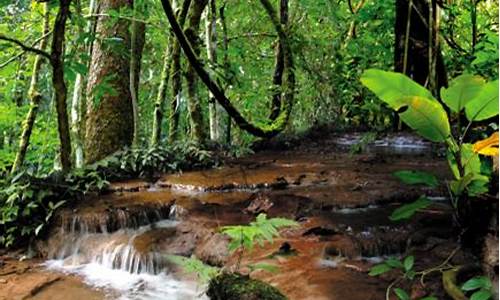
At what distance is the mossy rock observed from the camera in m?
2.67

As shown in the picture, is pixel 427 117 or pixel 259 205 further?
pixel 259 205

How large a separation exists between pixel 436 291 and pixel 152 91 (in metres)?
11.8

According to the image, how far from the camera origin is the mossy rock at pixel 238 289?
2666 mm

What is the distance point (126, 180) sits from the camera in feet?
23.5

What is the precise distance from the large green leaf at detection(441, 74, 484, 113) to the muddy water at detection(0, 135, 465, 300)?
1.15m

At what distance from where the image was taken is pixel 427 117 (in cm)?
241

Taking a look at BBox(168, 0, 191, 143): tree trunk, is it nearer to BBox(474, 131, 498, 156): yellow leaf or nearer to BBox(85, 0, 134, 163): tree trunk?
BBox(85, 0, 134, 163): tree trunk

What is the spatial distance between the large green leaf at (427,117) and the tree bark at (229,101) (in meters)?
2.54

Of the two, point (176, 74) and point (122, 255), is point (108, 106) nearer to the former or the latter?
point (176, 74)

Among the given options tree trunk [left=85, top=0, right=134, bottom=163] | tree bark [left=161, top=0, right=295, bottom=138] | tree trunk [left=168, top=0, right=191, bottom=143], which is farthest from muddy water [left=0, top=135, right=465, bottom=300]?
tree trunk [left=168, top=0, right=191, bottom=143]

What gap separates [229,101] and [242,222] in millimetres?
1309

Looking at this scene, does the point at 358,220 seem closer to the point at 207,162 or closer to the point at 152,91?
the point at 207,162

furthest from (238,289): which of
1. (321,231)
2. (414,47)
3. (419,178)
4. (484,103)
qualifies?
(414,47)

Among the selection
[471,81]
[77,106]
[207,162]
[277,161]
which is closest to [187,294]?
[471,81]
